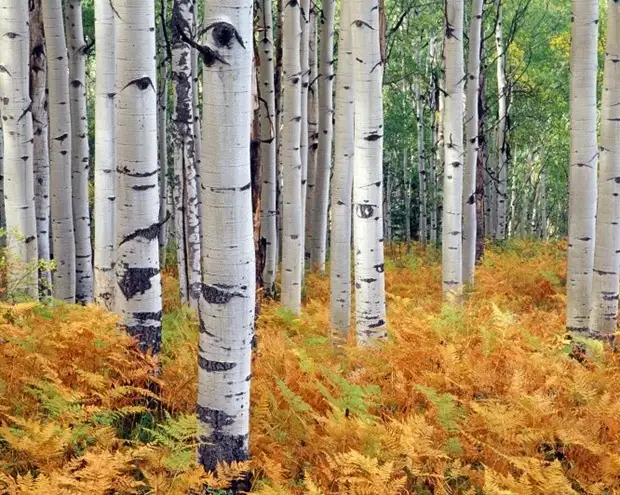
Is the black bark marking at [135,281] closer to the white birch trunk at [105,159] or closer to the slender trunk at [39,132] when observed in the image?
the white birch trunk at [105,159]

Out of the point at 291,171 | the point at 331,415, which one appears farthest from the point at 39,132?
the point at 331,415

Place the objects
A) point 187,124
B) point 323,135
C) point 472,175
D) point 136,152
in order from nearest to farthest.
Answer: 1. point 136,152
2. point 187,124
3. point 472,175
4. point 323,135

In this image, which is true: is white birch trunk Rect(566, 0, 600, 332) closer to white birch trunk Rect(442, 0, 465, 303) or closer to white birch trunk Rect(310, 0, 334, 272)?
white birch trunk Rect(442, 0, 465, 303)

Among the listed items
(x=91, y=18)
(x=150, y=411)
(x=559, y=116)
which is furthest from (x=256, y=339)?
(x=559, y=116)

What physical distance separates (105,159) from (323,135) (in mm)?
6292

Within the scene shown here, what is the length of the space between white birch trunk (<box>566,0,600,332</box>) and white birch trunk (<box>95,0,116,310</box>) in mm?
4468

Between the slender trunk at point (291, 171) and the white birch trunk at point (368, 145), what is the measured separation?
9.05 feet

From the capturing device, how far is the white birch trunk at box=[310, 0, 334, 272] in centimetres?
1176

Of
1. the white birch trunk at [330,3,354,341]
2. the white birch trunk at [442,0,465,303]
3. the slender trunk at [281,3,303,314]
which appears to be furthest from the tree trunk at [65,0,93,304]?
the white birch trunk at [442,0,465,303]

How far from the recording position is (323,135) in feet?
40.1

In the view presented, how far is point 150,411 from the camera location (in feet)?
15.1

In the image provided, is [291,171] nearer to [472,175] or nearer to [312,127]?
[472,175]

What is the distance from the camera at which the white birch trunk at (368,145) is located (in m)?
5.98

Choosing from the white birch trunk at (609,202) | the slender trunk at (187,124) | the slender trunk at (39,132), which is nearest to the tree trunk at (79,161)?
the slender trunk at (39,132)
